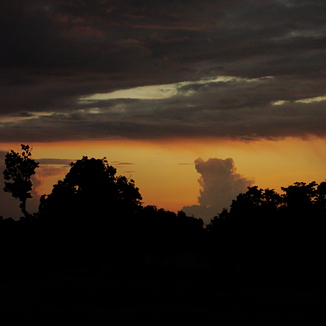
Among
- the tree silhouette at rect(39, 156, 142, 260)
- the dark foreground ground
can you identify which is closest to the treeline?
the tree silhouette at rect(39, 156, 142, 260)

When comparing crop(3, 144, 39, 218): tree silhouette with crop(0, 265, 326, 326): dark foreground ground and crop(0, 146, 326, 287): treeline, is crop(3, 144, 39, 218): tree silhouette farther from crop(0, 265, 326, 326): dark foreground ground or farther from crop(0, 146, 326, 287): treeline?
crop(0, 265, 326, 326): dark foreground ground

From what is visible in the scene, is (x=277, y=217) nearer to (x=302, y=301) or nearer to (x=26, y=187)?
(x=302, y=301)

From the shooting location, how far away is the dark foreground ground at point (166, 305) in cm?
2589

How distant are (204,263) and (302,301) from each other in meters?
28.5

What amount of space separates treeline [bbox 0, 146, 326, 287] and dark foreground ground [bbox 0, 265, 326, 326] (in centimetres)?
698

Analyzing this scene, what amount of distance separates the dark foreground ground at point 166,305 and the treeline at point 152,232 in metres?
6.98

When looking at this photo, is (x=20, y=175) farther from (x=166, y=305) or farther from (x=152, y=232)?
(x=166, y=305)

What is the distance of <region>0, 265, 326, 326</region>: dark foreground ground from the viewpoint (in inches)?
1019

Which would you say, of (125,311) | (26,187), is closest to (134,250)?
(26,187)

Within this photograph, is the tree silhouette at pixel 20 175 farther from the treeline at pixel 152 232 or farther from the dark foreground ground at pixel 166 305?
the dark foreground ground at pixel 166 305

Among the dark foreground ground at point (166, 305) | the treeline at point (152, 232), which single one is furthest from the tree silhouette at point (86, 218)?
the dark foreground ground at point (166, 305)

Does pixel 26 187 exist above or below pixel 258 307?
above

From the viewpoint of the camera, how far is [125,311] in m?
29.3

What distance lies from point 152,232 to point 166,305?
40.9m
